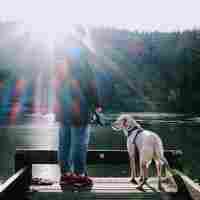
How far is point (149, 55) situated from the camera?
9425 cm

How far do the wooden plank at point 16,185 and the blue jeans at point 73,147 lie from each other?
1.46 ft

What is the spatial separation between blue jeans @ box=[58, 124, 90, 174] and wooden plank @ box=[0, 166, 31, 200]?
0.44m

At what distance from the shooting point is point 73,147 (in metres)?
5.04

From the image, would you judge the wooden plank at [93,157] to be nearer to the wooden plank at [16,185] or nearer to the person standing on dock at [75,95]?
the wooden plank at [16,185]

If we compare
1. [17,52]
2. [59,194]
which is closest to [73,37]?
[59,194]

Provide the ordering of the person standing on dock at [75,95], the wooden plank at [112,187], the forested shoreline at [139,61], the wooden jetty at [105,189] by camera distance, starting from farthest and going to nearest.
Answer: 1. the forested shoreline at [139,61]
2. the person standing on dock at [75,95]
3. the wooden plank at [112,187]
4. the wooden jetty at [105,189]

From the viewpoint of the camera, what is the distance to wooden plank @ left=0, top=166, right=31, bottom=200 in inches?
156

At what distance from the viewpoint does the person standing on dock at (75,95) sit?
494cm

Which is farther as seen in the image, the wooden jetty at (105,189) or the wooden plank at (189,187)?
the wooden jetty at (105,189)

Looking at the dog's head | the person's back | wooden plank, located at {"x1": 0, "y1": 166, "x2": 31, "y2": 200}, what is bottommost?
wooden plank, located at {"x1": 0, "y1": 166, "x2": 31, "y2": 200}

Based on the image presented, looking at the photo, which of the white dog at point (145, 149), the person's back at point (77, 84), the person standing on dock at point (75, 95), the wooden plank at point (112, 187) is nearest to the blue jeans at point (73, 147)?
the person standing on dock at point (75, 95)

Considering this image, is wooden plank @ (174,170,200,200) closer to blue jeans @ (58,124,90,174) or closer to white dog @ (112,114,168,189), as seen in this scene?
white dog @ (112,114,168,189)

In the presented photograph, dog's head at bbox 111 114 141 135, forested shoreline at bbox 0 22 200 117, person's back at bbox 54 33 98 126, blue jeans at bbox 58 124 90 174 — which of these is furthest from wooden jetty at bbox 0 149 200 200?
forested shoreline at bbox 0 22 200 117

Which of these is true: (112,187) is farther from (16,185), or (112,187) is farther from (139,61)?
(139,61)
